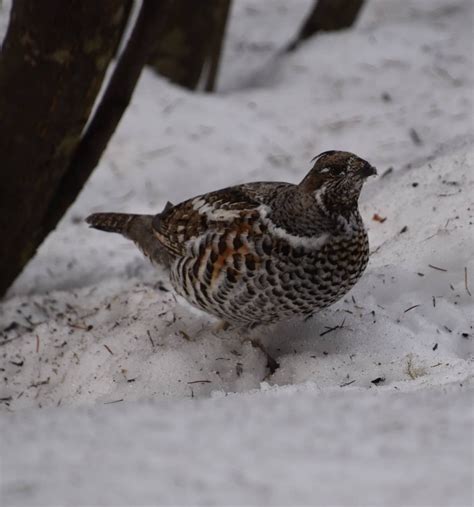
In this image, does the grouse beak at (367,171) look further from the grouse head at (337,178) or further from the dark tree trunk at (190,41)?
the dark tree trunk at (190,41)

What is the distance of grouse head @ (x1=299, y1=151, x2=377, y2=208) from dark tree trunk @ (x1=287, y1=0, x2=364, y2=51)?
500 centimetres

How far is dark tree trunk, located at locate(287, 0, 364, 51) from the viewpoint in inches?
324

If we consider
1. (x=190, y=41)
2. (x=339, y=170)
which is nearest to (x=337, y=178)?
(x=339, y=170)

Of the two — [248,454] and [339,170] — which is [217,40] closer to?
[339,170]

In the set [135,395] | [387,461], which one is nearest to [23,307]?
[135,395]

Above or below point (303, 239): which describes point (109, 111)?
above

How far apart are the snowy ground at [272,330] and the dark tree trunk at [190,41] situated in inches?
11.5

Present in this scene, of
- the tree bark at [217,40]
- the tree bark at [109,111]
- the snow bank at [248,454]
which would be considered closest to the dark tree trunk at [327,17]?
the tree bark at [217,40]

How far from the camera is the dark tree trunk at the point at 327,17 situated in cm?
823

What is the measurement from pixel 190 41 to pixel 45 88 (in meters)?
3.68

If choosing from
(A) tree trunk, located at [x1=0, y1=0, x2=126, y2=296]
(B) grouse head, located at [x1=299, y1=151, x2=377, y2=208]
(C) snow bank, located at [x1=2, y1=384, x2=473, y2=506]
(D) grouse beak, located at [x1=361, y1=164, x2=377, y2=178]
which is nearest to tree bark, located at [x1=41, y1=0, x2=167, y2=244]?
(A) tree trunk, located at [x1=0, y1=0, x2=126, y2=296]

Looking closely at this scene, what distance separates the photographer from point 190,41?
294 inches

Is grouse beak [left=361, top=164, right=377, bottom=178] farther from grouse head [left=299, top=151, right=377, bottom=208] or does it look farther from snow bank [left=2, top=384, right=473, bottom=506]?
snow bank [left=2, top=384, right=473, bottom=506]

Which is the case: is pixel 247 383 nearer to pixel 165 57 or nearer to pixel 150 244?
pixel 150 244
